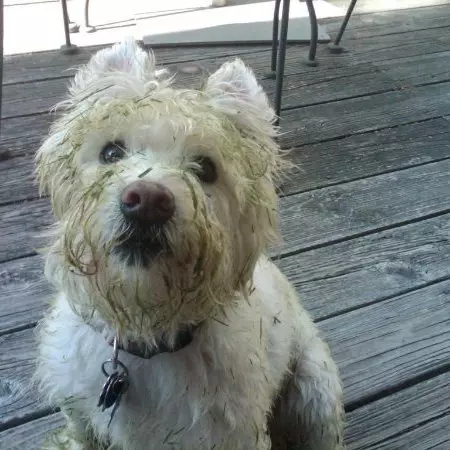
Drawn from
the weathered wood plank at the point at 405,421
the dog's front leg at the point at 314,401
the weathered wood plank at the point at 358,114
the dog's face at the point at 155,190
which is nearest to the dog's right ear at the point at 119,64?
the dog's face at the point at 155,190

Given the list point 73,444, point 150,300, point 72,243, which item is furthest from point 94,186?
point 73,444

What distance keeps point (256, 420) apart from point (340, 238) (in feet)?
3.70

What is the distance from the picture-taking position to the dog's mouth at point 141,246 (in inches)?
44.3

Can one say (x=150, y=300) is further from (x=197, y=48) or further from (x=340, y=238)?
(x=197, y=48)

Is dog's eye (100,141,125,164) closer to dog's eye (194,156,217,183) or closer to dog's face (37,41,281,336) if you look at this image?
dog's face (37,41,281,336)

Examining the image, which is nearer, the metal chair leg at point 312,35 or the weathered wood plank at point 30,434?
the weathered wood plank at point 30,434

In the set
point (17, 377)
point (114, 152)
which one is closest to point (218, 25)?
point (17, 377)

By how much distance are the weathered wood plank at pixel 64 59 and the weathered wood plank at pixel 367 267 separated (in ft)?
4.89

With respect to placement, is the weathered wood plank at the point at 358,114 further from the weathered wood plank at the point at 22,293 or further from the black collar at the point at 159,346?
the black collar at the point at 159,346

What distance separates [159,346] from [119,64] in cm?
57

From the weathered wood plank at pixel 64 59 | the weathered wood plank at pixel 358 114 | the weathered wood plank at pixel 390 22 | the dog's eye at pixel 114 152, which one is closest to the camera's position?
the dog's eye at pixel 114 152

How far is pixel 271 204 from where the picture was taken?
1.38m

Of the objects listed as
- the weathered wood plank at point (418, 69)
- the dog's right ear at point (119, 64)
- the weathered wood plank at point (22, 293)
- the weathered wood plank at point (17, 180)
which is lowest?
the weathered wood plank at point (418, 69)

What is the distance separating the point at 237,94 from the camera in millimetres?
1405
